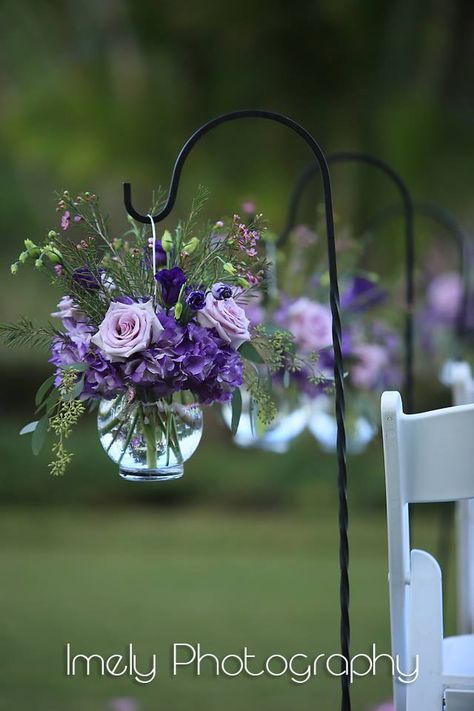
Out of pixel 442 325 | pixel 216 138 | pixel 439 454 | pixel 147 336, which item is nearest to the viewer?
pixel 439 454

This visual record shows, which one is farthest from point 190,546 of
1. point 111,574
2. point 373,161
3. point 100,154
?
point 373,161

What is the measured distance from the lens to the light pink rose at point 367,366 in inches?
97.3

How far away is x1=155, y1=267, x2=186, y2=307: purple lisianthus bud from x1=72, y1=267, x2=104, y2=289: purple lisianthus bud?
0.28 ft

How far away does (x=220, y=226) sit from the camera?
1455 millimetres

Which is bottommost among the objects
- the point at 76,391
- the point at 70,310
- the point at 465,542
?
the point at 465,542

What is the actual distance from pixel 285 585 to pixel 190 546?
0.94m

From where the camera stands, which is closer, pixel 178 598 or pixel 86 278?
pixel 86 278

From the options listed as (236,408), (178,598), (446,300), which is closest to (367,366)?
(446,300)

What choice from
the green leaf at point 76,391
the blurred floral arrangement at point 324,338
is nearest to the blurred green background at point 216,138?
the blurred floral arrangement at point 324,338

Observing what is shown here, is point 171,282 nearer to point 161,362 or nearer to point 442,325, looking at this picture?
point 161,362

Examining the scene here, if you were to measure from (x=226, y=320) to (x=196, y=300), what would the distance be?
50mm

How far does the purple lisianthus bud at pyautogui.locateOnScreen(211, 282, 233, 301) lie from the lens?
4.55 feet

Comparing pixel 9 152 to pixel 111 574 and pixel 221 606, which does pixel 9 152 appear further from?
pixel 221 606

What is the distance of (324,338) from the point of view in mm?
2260
